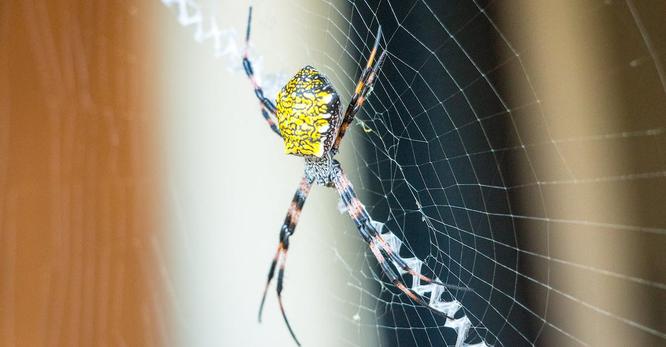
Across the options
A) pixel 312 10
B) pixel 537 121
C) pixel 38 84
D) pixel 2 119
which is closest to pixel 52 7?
pixel 38 84

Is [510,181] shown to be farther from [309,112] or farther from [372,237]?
[309,112]

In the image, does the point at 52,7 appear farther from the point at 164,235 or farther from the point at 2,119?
the point at 164,235

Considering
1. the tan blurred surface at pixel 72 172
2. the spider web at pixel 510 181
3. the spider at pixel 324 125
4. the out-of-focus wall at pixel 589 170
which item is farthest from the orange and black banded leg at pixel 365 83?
the tan blurred surface at pixel 72 172

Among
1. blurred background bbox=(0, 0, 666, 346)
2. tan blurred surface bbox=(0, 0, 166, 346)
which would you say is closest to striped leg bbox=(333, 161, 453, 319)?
blurred background bbox=(0, 0, 666, 346)

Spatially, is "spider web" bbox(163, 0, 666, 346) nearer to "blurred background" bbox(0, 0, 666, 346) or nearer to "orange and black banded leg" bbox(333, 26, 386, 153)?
"blurred background" bbox(0, 0, 666, 346)

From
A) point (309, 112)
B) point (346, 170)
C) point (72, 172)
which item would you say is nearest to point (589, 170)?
point (309, 112)

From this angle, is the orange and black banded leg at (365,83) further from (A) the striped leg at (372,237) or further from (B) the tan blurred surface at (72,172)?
(B) the tan blurred surface at (72,172)
